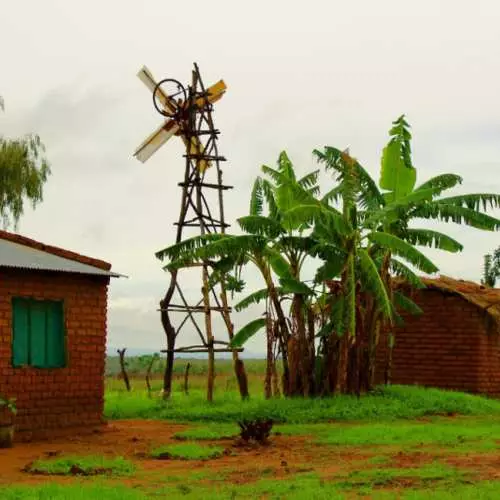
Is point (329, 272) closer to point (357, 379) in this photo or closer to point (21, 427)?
point (357, 379)

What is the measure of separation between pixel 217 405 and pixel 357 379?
273cm

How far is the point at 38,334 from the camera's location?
1599 centimetres

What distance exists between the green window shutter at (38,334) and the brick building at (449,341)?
931cm

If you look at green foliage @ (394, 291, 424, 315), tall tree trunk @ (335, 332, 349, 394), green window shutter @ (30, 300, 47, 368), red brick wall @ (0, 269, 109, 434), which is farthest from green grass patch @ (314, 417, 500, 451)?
green foliage @ (394, 291, 424, 315)

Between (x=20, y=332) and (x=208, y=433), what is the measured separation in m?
3.12

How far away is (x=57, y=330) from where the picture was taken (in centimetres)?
1628

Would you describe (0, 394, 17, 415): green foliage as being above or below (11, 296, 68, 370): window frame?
below

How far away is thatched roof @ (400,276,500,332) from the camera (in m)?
23.0

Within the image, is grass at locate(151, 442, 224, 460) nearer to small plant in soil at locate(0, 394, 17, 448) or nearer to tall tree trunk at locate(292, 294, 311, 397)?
small plant in soil at locate(0, 394, 17, 448)

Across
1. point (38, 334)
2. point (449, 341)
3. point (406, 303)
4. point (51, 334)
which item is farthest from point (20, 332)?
point (449, 341)

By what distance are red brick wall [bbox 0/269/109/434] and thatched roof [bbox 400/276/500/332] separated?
8.90 meters

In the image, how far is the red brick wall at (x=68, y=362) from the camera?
15445 millimetres

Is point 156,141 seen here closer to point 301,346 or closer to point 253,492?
point 301,346

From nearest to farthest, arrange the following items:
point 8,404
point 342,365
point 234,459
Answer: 1. point 234,459
2. point 8,404
3. point 342,365
